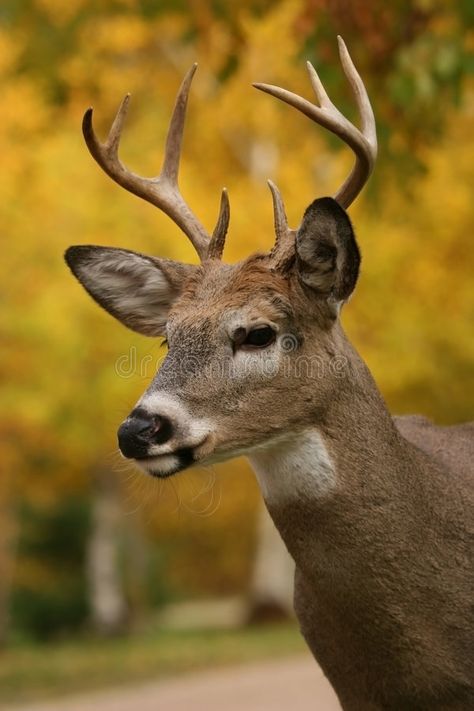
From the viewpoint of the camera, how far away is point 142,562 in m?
25.0

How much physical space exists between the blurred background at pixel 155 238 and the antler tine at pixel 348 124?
263cm

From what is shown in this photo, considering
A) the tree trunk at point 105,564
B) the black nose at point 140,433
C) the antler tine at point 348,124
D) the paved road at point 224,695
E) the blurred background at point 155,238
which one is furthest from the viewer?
the tree trunk at point 105,564

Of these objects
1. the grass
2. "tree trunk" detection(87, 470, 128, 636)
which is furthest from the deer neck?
"tree trunk" detection(87, 470, 128, 636)

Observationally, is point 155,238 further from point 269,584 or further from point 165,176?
point 165,176

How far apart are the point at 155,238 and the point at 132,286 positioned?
512 inches

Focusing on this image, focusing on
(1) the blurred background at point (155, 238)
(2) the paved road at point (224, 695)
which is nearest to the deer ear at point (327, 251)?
(1) the blurred background at point (155, 238)

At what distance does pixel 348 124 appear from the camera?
4.91 m

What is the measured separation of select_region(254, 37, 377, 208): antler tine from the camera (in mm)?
4836

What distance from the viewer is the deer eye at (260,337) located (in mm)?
4566

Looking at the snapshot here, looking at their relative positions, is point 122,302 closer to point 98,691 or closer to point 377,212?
point 377,212

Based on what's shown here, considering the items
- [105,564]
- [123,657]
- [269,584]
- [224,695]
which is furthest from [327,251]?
[269,584]

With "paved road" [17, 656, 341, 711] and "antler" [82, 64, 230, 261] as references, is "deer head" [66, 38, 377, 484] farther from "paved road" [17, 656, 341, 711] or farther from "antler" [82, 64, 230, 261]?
"paved road" [17, 656, 341, 711]

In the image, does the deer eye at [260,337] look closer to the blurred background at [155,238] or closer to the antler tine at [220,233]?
the antler tine at [220,233]

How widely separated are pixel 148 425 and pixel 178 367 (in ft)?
0.94
